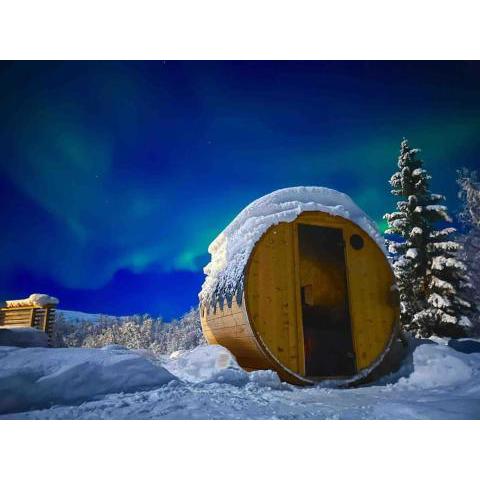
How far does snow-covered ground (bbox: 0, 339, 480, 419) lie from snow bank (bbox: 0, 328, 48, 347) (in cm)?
205

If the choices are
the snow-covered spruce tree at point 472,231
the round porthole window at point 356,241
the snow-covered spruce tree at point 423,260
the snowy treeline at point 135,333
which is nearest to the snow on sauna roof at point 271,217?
the round porthole window at point 356,241

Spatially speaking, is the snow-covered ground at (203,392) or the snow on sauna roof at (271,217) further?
the snow on sauna roof at (271,217)

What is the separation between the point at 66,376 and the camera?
11.2 feet

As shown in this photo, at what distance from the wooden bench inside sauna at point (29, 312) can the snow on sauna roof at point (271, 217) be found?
8635 millimetres

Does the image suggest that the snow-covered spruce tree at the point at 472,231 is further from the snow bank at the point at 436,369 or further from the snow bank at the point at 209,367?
the snow bank at the point at 209,367

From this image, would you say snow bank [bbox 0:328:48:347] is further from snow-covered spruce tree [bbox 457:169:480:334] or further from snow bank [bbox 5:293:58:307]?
snow-covered spruce tree [bbox 457:169:480:334]

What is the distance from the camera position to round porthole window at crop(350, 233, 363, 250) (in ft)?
17.0

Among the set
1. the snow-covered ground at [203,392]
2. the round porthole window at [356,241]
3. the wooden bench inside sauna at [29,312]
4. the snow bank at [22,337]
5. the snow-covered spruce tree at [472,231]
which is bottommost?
the snow-covered ground at [203,392]

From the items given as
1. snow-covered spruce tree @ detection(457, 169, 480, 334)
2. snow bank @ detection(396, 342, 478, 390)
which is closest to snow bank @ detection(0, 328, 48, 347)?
snow bank @ detection(396, 342, 478, 390)

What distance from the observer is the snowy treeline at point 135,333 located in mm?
33531

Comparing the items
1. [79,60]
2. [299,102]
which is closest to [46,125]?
[79,60]

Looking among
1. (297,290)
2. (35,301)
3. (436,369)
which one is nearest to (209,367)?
(297,290)

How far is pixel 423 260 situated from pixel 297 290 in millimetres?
4550
